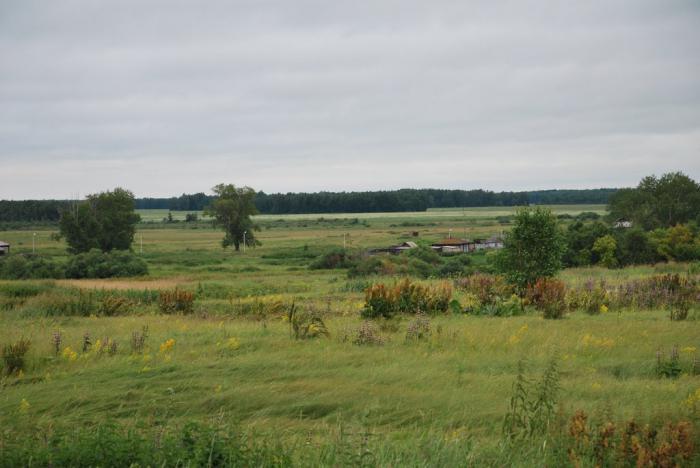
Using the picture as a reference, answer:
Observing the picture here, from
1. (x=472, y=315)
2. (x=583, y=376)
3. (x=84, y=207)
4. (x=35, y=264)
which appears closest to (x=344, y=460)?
(x=583, y=376)

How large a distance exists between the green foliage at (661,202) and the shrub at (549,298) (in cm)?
7080

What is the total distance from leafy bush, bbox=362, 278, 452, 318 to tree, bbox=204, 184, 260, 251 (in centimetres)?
6727

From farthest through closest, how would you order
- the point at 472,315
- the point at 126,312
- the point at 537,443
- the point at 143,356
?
the point at 126,312
the point at 472,315
the point at 143,356
the point at 537,443

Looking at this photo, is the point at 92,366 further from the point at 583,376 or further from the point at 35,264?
the point at 35,264

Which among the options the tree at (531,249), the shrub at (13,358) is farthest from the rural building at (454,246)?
the shrub at (13,358)

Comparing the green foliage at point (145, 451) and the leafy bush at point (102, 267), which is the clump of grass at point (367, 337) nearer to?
the green foliage at point (145, 451)

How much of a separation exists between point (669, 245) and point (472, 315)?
1671 inches

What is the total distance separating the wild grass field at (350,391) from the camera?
600 centimetres

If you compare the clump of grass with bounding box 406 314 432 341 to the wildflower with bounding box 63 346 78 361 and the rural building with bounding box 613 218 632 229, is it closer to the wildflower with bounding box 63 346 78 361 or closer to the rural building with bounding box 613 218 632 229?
the wildflower with bounding box 63 346 78 361

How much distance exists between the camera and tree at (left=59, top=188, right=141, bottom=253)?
235 feet

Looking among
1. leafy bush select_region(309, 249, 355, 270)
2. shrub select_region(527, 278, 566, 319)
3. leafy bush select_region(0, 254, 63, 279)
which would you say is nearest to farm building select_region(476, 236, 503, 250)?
leafy bush select_region(309, 249, 355, 270)

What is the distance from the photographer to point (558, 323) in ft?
48.3

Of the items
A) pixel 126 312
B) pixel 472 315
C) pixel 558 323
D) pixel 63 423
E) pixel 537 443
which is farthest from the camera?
pixel 126 312

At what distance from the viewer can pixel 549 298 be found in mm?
17938
